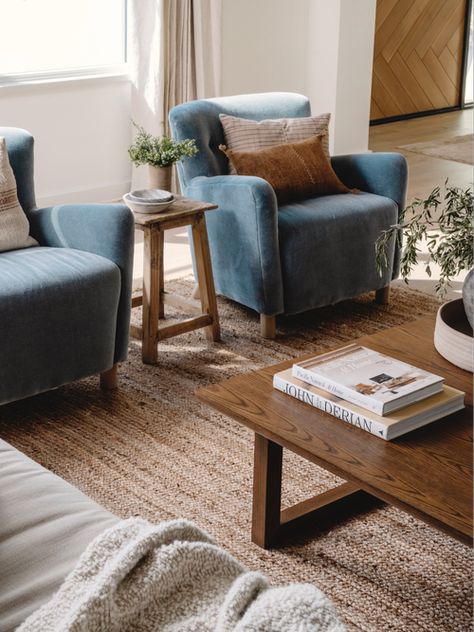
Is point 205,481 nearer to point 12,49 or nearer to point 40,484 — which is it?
point 40,484

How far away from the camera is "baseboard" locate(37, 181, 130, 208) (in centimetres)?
517

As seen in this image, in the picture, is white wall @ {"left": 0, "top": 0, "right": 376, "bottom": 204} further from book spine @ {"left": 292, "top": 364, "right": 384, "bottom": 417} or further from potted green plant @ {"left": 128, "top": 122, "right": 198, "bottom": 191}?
book spine @ {"left": 292, "top": 364, "right": 384, "bottom": 417}

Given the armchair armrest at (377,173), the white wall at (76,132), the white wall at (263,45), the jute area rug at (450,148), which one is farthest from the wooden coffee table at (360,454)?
the jute area rug at (450,148)

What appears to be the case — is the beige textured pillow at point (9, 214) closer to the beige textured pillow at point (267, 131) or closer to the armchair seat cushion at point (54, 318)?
the armchair seat cushion at point (54, 318)

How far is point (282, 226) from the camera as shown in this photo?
3480 mm

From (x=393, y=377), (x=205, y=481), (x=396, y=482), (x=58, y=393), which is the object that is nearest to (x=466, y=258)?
(x=393, y=377)

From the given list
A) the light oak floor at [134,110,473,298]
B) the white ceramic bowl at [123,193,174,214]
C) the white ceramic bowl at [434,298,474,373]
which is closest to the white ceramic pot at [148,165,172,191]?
the white ceramic bowl at [123,193,174,214]

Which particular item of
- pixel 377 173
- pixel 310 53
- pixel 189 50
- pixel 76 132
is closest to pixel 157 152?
pixel 377 173

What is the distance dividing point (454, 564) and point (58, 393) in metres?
1.47

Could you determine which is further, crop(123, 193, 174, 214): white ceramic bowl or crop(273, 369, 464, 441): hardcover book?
crop(123, 193, 174, 214): white ceramic bowl

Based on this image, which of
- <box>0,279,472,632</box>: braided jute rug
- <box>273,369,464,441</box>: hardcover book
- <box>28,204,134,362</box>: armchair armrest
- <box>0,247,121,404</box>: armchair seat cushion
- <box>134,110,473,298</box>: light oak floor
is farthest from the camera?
<box>134,110,473,298</box>: light oak floor

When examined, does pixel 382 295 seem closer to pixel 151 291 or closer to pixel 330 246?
pixel 330 246

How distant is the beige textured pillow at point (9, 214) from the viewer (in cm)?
309

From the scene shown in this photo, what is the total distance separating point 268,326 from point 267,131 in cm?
83
